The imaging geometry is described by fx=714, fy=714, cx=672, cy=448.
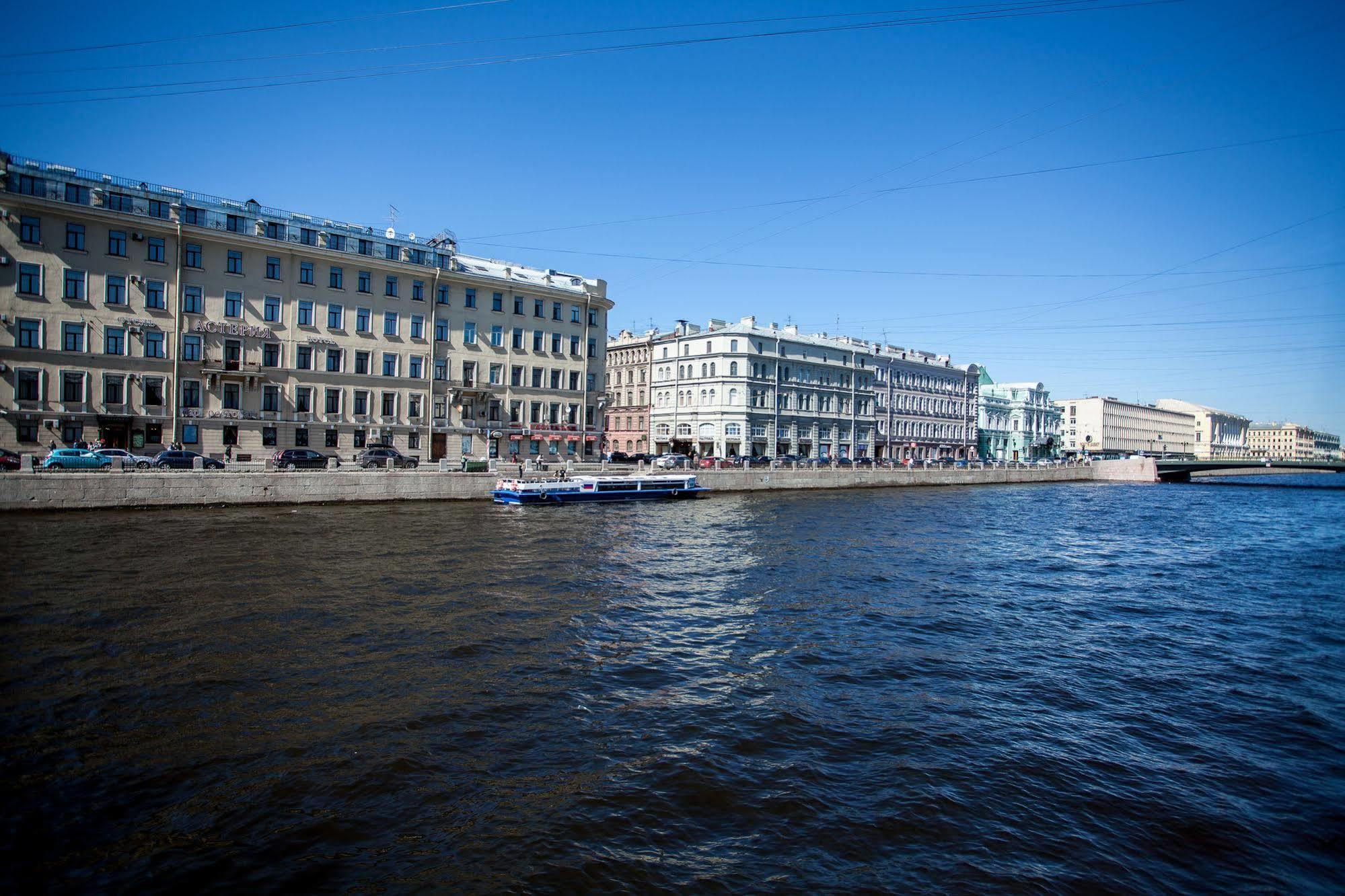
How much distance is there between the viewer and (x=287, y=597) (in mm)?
14586

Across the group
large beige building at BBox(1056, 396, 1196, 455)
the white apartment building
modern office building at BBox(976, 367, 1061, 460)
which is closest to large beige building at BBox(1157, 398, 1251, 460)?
large beige building at BBox(1056, 396, 1196, 455)

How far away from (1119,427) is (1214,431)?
4398 centimetres

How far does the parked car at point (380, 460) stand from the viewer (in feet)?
124

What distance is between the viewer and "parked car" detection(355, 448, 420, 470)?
37.8m

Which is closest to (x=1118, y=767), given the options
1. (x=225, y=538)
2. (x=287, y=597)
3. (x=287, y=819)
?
(x=287, y=819)

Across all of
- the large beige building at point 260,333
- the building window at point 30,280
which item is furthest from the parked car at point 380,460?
the building window at point 30,280

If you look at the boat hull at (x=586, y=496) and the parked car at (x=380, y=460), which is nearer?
the boat hull at (x=586, y=496)

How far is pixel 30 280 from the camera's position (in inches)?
1406

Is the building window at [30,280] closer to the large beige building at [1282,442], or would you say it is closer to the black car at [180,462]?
the black car at [180,462]

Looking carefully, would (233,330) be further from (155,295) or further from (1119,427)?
(1119,427)

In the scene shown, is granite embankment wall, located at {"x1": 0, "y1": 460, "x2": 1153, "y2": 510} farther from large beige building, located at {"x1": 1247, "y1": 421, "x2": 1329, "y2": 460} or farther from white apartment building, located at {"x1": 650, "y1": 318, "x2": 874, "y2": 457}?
large beige building, located at {"x1": 1247, "y1": 421, "x2": 1329, "y2": 460}

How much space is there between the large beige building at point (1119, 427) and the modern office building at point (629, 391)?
91479mm

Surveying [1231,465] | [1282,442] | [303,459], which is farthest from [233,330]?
[1282,442]

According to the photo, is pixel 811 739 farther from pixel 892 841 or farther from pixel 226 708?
pixel 226 708
